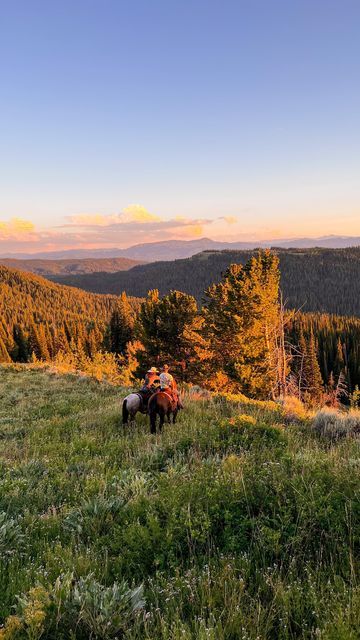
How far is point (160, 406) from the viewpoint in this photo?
9219mm

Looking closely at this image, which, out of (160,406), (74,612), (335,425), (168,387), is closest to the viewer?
Result: (74,612)

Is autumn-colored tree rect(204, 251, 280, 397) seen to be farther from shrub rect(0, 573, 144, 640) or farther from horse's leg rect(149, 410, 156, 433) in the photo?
shrub rect(0, 573, 144, 640)

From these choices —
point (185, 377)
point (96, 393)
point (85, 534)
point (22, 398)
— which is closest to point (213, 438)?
point (85, 534)

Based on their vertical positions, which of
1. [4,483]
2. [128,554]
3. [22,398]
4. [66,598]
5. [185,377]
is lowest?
[185,377]

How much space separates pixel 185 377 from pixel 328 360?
7444cm

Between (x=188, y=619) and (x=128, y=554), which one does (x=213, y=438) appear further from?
(x=188, y=619)

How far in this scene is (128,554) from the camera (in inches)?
144

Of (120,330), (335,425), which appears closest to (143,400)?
(335,425)

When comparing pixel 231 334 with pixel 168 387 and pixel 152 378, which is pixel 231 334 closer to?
pixel 152 378

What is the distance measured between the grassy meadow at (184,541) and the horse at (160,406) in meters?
1.48

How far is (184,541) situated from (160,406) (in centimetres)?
536

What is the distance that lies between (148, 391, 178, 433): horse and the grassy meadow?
4.86 ft

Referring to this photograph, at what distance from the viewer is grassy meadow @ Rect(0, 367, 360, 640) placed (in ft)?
8.82

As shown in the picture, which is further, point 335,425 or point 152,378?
point 152,378
